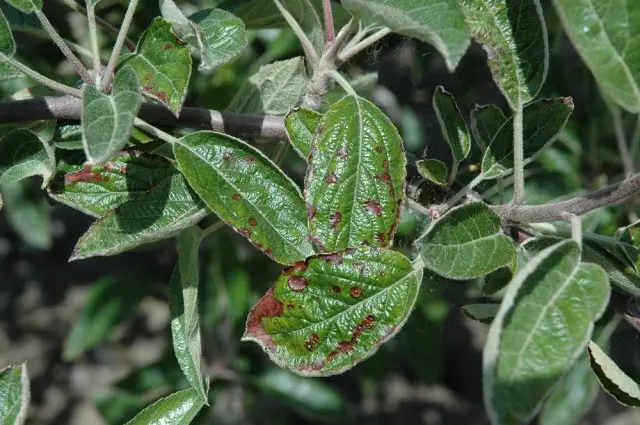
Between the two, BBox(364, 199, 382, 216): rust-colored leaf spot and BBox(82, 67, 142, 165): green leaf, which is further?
BBox(364, 199, 382, 216): rust-colored leaf spot

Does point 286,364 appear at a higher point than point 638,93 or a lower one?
lower

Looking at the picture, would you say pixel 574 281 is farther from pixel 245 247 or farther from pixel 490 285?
pixel 245 247

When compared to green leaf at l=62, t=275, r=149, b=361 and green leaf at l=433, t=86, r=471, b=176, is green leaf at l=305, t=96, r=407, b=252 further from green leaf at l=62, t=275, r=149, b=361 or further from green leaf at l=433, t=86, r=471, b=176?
green leaf at l=62, t=275, r=149, b=361

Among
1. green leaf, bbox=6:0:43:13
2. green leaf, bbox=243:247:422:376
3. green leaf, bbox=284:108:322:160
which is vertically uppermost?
green leaf, bbox=6:0:43:13

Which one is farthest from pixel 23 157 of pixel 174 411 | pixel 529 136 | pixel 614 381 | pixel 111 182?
pixel 614 381

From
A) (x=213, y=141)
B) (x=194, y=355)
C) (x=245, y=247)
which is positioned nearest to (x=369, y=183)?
(x=213, y=141)

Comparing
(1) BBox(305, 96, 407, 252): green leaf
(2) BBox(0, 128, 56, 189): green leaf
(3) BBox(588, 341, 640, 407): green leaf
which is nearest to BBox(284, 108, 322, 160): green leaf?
(1) BBox(305, 96, 407, 252): green leaf

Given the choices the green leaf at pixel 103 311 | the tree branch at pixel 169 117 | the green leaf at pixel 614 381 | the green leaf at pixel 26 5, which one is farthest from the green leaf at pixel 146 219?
the green leaf at pixel 103 311
